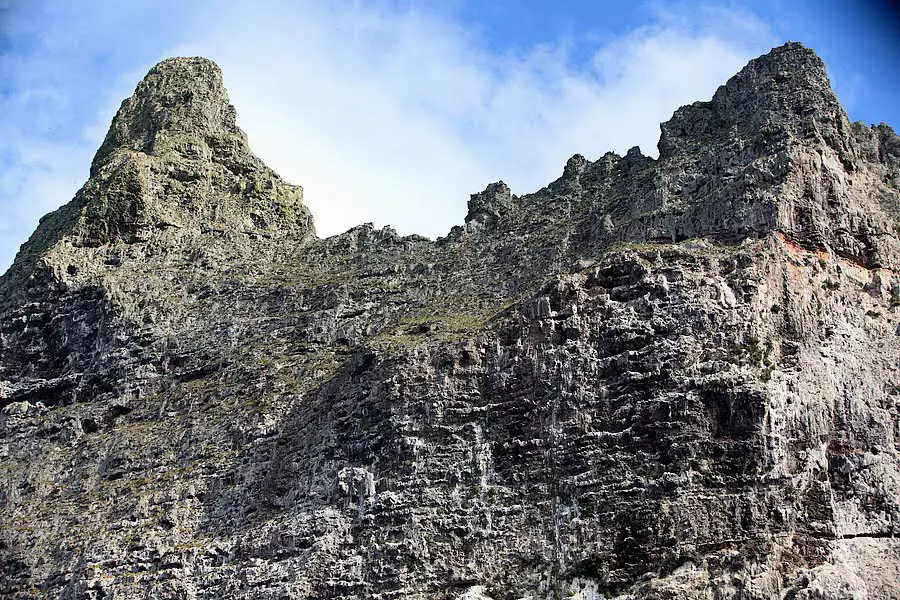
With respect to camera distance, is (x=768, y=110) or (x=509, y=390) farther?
(x=768, y=110)

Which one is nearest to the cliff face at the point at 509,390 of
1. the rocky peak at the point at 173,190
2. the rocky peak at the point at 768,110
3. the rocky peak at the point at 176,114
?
the rocky peak at the point at 768,110

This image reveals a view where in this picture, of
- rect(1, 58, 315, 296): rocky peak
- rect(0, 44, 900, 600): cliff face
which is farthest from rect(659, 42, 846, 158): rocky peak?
rect(1, 58, 315, 296): rocky peak

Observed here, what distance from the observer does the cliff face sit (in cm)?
4209

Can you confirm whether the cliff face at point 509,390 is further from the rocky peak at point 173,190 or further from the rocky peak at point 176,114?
the rocky peak at point 176,114

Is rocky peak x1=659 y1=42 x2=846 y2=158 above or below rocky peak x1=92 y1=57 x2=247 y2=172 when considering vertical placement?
below

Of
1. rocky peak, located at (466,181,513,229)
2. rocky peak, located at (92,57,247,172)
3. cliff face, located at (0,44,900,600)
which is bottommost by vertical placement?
cliff face, located at (0,44,900,600)

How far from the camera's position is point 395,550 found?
145ft

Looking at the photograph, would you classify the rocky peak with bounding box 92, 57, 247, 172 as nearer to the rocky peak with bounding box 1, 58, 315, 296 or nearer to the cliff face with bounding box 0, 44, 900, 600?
the rocky peak with bounding box 1, 58, 315, 296

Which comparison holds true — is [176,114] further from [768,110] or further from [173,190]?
[768,110]

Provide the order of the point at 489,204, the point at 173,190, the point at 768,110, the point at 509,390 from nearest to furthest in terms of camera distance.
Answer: the point at 509,390 < the point at 768,110 < the point at 489,204 < the point at 173,190

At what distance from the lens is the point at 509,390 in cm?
4659

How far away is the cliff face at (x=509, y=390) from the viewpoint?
42094 millimetres

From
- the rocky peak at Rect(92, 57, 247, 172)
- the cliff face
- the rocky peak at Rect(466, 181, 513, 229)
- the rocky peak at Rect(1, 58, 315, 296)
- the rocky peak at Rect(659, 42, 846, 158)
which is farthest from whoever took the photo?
the rocky peak at Rect(92, 57, 247, 172)

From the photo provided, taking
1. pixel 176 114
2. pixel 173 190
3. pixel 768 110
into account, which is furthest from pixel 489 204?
pixel 176 114
